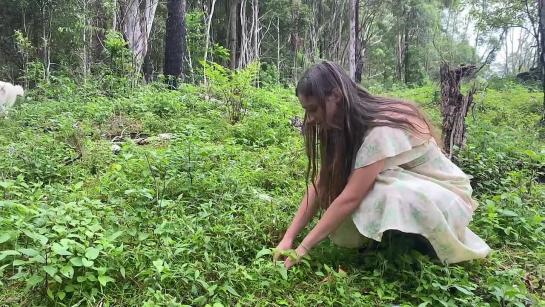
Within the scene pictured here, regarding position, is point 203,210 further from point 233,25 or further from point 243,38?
point 233,25

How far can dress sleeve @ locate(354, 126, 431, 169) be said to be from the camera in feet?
7.32

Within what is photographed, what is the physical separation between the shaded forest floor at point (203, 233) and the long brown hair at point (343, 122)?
0.42 metres

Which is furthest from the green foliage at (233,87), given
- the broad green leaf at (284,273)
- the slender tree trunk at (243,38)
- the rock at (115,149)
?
the slender tree trunk at (243,38)

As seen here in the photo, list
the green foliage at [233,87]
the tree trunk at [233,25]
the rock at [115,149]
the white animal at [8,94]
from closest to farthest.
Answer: the rock at [115,149] → the green foliage at [233,87] → the white animal at [8,94] → the tree trunk at [233,25]

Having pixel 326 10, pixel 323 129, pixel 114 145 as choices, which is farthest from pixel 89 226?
pixel 326 10

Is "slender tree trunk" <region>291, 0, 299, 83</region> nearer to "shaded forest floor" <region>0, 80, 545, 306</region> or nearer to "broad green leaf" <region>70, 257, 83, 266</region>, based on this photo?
"shaded forest floor" <region>0, 80, 545, 306</region>

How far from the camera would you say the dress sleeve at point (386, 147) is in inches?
87.8

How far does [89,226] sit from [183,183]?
0.96 m

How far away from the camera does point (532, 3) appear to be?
18797 mm

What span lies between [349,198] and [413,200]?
0.29 metres

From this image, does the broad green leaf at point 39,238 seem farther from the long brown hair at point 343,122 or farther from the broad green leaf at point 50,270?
the long brown hair at point 343,122

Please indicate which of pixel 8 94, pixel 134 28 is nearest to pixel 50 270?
pixel 8 94

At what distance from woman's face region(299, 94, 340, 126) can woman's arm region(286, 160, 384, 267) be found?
29 cm

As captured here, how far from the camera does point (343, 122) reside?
2332 mm
